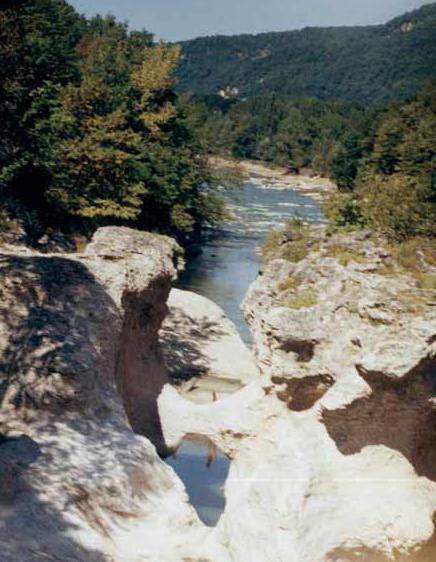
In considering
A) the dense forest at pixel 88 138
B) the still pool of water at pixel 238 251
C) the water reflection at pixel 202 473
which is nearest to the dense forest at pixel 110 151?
the dense forest at pixel 88 138

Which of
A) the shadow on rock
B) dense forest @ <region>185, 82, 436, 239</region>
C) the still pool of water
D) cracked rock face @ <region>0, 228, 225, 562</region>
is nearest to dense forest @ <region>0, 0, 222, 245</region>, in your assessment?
the still pool of water

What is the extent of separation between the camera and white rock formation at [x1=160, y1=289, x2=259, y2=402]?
21172mm

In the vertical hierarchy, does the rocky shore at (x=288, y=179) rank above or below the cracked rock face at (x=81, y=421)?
below

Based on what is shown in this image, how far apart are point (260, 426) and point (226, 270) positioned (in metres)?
27.0

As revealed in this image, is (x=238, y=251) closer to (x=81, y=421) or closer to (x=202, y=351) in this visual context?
(x=202, y=351)

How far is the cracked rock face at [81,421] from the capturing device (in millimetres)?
10031

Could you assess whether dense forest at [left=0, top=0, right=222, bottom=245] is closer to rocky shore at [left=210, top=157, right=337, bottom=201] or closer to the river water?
the river water

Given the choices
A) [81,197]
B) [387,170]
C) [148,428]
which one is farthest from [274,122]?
[148,428]

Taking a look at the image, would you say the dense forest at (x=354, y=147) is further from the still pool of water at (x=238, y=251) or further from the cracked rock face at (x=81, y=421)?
the cracked rock face at (x=81, y=421)

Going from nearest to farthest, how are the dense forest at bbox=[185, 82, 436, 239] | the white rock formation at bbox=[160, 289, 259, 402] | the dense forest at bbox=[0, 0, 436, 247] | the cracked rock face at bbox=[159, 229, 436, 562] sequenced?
1. the cracked rock face at bbox=[159, 229, 436, 562]
2. the white rock formation at bbox=[160, 289, 259, 402]
3. the dense forest at bbox=[0, 0, 436, 247]
4. the dense forest at bbox=[185, 82, 436, 239]

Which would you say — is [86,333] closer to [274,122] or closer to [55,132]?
[55,132]

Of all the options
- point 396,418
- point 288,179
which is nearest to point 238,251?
point 396,418

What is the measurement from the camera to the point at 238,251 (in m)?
43.8

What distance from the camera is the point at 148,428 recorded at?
16.2 m
